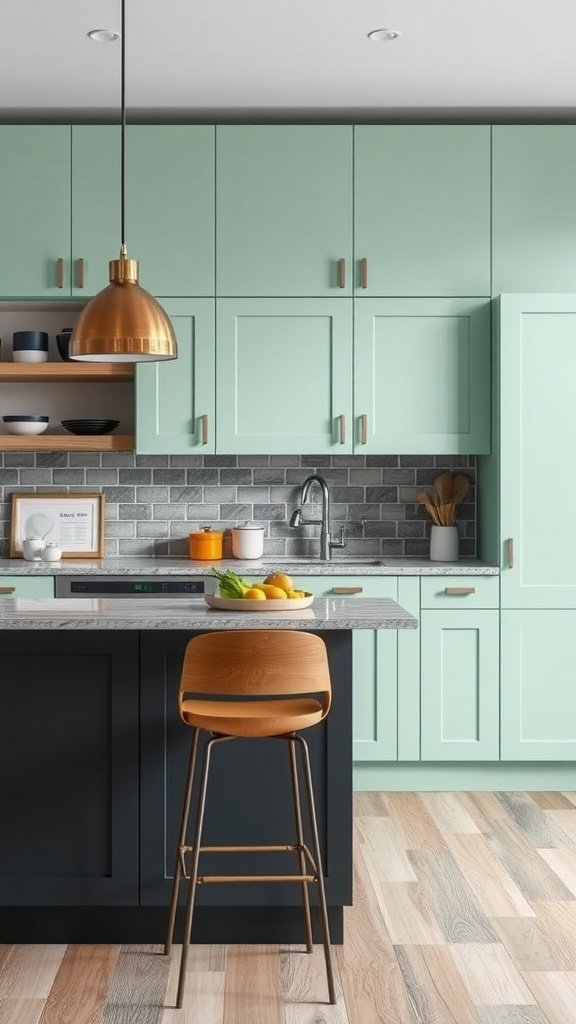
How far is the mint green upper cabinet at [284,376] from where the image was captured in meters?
4.50

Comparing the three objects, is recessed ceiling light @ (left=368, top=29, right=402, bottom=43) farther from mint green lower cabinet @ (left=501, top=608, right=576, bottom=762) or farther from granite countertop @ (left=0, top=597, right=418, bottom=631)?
mint green lower cabinet @ (left=501, top=608, right=576, bottom=762)

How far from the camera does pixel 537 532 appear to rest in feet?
14.2

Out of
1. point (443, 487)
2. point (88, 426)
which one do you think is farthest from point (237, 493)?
point (443, 487)

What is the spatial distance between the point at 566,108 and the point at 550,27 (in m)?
0.88

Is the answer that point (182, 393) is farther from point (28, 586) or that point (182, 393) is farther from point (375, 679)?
point (375, 679)

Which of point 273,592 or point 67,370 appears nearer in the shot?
point 273,592

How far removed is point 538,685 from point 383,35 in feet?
8.60

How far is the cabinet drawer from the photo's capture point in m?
4.34

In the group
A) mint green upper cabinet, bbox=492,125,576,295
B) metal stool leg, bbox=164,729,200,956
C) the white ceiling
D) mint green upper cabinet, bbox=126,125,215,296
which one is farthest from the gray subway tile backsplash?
metal stool leg, bbox=164,729,200,956

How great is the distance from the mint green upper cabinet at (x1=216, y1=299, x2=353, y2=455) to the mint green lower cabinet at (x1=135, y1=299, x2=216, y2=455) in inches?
2.1

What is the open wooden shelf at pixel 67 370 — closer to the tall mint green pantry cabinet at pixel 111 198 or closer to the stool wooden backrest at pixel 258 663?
the tall mint green pantry cabinet at pixel 111 198

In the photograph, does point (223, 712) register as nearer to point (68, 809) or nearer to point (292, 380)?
point (68, 809)

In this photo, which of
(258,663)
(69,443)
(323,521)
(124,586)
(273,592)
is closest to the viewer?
(258,663)

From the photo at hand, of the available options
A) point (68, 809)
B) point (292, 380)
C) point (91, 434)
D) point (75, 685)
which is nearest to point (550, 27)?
point (292, 380)
